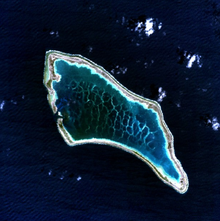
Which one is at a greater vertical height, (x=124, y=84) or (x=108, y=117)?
(x=124, y=84)

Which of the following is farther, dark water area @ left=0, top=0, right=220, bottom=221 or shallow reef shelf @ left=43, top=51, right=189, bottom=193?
shallow reef shelf @ left=43, top=51, right=189, bottom=193

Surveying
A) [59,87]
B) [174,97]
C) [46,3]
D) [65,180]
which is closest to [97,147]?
[65,180]

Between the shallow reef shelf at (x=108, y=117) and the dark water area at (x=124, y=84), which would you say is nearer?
the dark water area at (x=124, y=84)

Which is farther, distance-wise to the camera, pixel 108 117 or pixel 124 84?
pixel 108 117
